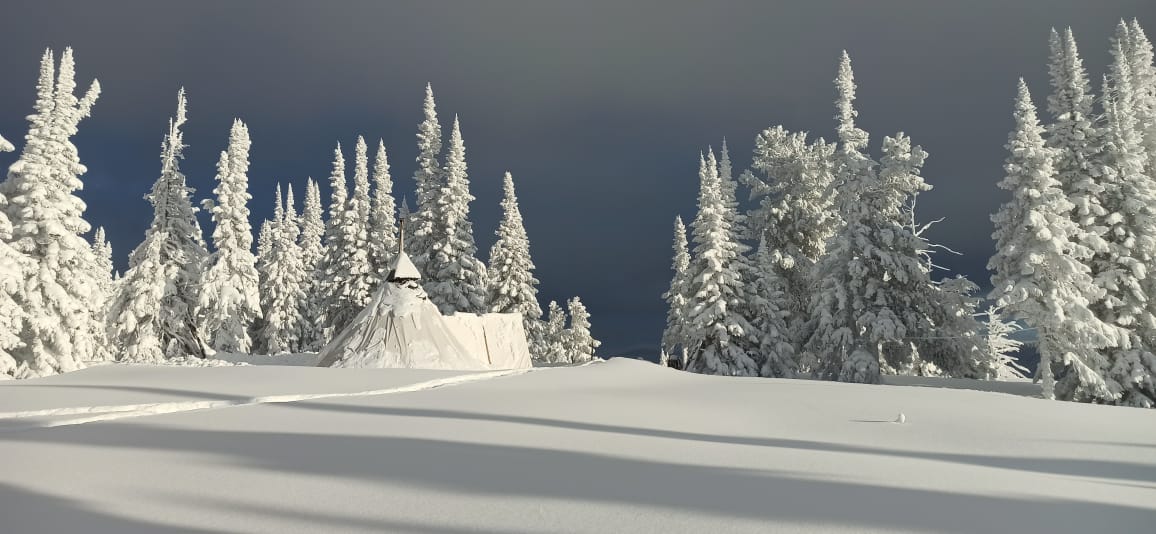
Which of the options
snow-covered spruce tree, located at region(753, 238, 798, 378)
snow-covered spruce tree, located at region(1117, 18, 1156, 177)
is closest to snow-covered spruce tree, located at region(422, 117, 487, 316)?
snow-covered spruce tree, located at region(753, 238, 798, 378)

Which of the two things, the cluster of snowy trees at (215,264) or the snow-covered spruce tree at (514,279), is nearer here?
the cluster of snowy trees at (215,264)

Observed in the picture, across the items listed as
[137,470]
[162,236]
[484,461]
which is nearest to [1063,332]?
[484,461]

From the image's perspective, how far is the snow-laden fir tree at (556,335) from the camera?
52469 mm

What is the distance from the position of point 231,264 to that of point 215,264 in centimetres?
96

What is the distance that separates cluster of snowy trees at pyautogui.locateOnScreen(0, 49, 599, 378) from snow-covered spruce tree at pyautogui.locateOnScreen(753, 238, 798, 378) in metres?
16.0

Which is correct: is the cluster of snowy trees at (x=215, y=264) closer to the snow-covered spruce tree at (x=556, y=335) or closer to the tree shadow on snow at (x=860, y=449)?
the snow-covered spruce tree at (x=556, y=335)

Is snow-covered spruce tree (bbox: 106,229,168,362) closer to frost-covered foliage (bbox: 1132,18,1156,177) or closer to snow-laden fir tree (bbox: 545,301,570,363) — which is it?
snow-laden fir tree (bbox: 545,301,570,363)

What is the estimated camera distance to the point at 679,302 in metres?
37.8

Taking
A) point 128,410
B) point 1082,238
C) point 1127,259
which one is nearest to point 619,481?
point 128,410

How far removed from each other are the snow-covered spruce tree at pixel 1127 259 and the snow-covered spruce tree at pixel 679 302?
15.3m

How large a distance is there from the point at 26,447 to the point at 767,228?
33947mm

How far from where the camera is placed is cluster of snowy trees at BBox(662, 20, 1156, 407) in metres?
21.2

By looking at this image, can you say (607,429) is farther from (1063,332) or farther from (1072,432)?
(1063,332)

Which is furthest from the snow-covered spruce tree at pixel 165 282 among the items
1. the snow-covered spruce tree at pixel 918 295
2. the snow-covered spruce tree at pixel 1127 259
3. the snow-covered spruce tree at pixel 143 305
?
the snow-covered spruce tree at pixel 1127 259
